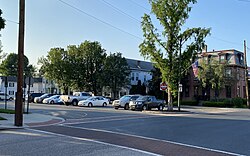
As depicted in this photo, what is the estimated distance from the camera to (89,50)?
5903 cm

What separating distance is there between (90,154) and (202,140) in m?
5.00

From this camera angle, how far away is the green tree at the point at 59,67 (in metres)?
59.4

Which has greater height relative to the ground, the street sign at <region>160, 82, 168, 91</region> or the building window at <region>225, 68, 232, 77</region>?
the building window at <region>225, 68, 232, 77</region>

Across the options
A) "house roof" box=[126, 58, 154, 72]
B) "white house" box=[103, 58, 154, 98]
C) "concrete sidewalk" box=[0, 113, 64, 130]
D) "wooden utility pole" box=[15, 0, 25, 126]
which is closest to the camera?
"concrete sidewalk" box=[0, 113, 64, 130]

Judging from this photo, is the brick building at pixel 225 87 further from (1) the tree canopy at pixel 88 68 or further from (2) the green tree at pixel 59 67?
(2) the green tree at pixel 59 67

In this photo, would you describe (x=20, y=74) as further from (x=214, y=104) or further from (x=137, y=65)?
(x=137, y=65)

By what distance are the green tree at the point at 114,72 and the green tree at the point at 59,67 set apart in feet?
23.9

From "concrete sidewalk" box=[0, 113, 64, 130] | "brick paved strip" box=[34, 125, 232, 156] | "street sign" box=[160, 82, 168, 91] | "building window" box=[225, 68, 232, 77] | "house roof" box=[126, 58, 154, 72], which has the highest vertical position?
"house roof" box=[126, 58, 154, 72]

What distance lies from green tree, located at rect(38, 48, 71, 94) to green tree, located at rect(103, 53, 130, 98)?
23.9 feet

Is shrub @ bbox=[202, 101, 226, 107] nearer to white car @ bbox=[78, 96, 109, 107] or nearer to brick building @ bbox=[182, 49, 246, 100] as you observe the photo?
brick building @ bbox=[182, 49, 246, 100]

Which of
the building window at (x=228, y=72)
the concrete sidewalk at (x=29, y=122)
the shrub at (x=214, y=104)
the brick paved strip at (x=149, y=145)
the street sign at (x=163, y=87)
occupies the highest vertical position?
the building window at (x=228, y=72)

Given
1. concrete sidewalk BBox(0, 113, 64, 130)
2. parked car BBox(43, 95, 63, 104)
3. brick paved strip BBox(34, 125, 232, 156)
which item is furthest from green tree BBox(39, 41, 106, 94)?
brick paved strip BBox(34, 125, 232, 156)

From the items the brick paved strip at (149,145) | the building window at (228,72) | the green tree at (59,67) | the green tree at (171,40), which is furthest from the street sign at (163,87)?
the green tree at (59,67)

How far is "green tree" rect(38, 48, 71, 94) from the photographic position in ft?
195
